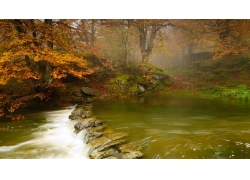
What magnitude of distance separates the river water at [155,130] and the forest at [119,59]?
93 cm

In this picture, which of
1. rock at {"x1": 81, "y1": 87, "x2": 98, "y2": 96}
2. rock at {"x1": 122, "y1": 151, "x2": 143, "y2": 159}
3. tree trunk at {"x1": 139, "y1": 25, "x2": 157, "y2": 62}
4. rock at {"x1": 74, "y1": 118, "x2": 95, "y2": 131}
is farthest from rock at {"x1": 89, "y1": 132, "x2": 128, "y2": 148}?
tree trunk at {"x1": 139, "y1": 25, "x2": 157, "y2": 62}

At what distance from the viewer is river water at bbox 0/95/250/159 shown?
12.1 feet

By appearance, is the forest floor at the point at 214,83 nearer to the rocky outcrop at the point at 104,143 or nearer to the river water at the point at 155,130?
the river water at the point at 155,130

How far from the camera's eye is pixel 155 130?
4738 mm

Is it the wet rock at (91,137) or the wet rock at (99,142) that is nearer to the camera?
the wet rock at (99,142)

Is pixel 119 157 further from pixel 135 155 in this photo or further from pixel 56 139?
pixel 56 139

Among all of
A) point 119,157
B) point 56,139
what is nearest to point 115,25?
point 56,139

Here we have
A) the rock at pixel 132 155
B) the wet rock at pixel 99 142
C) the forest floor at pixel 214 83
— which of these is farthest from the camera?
the forest floor at pixel 214 83

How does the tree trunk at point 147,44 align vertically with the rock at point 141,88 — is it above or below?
above

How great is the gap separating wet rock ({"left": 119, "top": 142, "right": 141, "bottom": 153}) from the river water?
160mm

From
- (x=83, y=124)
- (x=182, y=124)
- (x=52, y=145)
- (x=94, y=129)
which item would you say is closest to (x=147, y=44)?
(x=182, y=124)

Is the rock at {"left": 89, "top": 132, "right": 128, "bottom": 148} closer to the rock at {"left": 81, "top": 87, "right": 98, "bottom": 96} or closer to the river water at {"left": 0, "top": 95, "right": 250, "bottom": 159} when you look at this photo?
the river water at {"left": 0, "top": 95, "right": 250, "bottom": 159}

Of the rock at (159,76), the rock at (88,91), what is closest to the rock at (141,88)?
the rock at (159,76)

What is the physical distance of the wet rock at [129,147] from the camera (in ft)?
11.9
